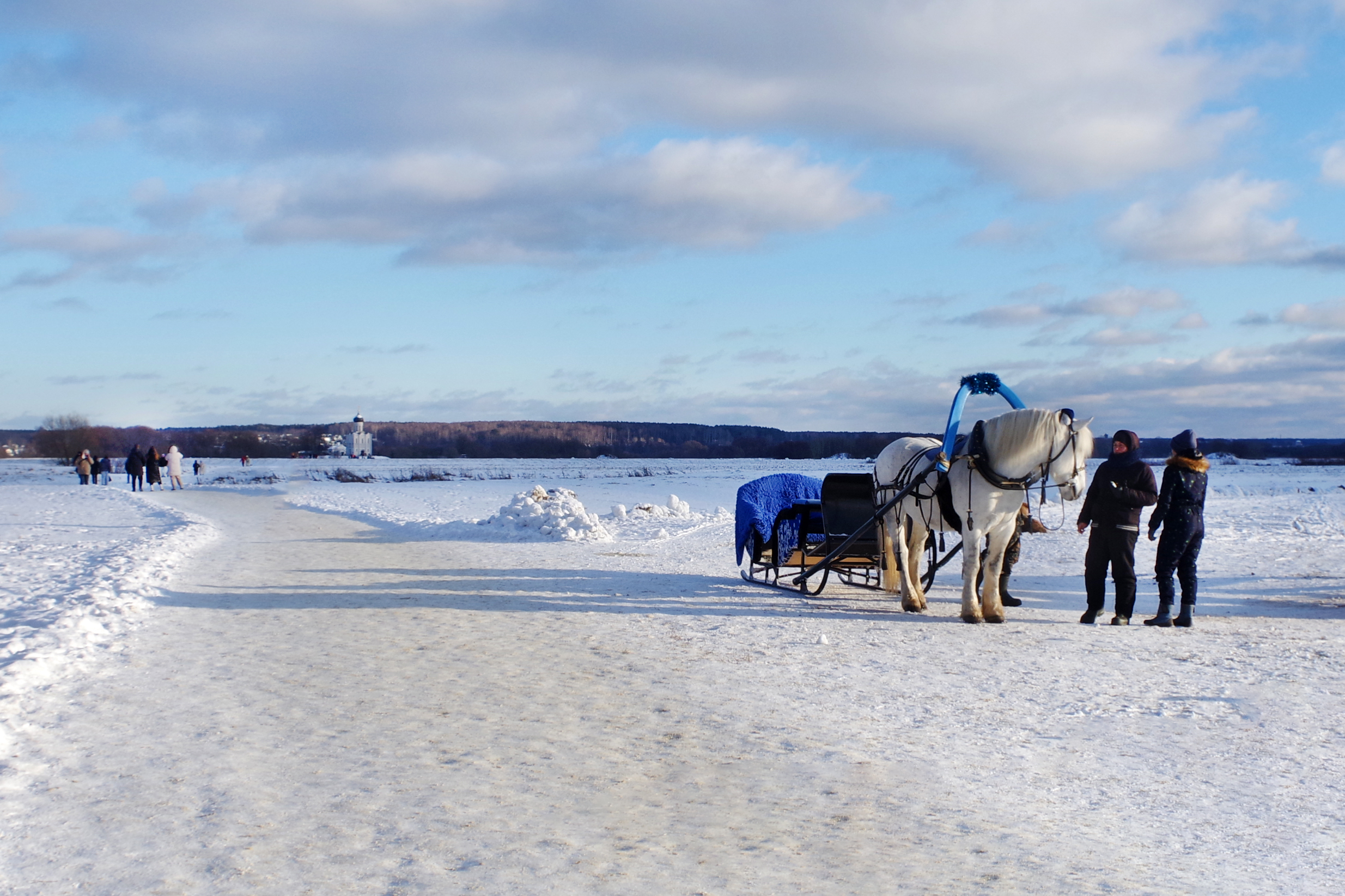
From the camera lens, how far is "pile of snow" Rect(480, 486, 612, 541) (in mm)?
17500

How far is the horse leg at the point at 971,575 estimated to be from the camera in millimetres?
8766

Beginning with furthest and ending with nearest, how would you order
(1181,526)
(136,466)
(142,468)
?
(142,468) → (136,466) → (1181,526)

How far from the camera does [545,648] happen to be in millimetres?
7605

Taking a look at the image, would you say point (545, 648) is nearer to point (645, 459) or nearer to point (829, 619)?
point (829, 619)

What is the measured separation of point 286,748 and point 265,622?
419 cm

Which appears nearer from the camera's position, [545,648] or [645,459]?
[545,648]

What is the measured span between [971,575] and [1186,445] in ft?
7.51

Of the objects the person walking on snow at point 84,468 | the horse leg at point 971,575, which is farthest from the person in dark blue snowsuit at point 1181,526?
the person walking on snow at point 84,468

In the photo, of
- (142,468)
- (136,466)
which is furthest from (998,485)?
(142,468)

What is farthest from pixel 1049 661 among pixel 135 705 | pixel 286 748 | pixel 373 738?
pixel 135 705

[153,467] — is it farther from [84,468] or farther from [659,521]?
[659,521]

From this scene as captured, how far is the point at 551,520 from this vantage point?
18.2 meters

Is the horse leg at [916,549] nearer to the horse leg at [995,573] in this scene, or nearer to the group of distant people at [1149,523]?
the horse leg at [995,573]

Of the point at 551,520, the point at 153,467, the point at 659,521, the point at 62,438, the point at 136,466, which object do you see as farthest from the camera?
the point at 62,438
